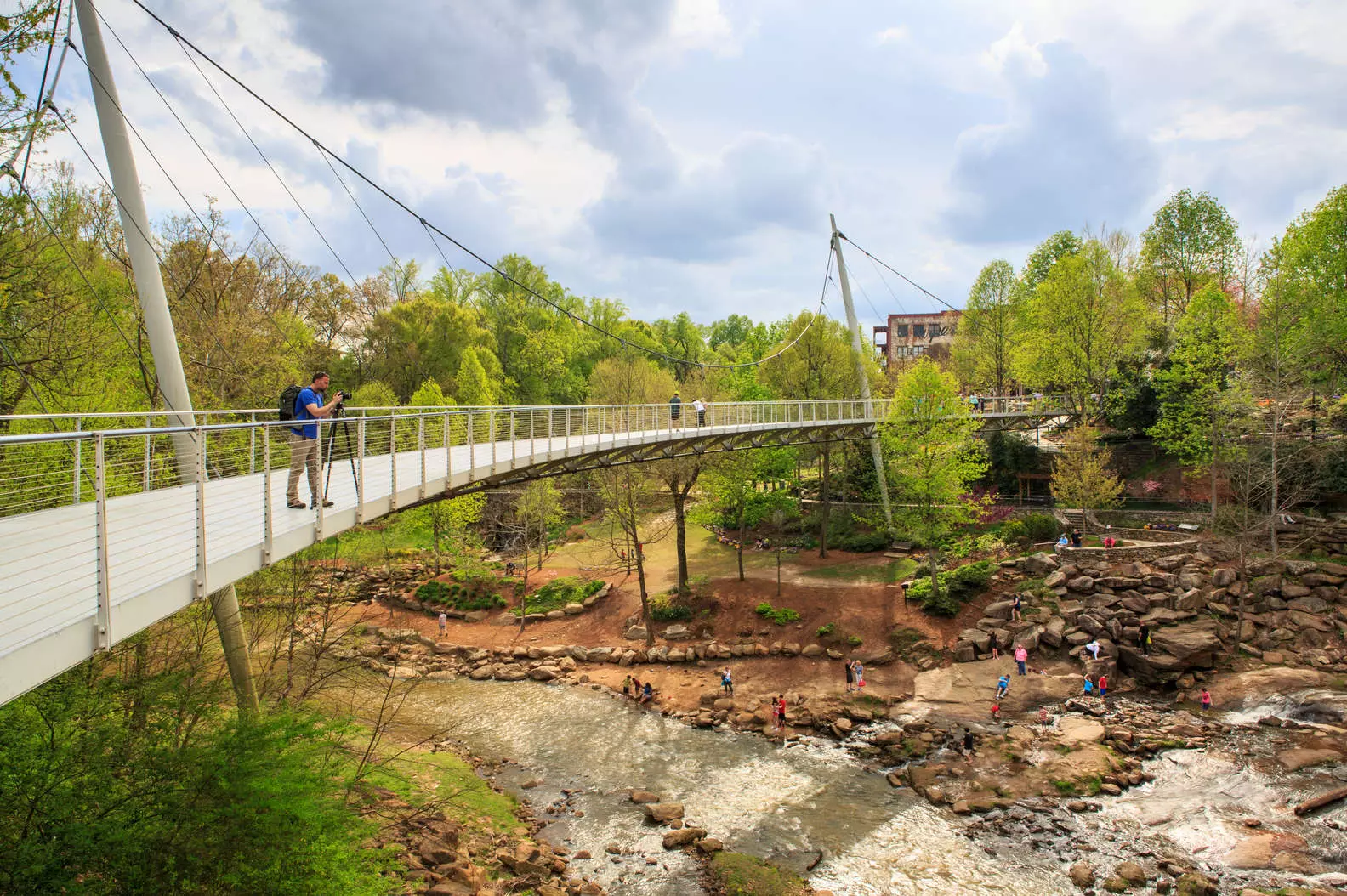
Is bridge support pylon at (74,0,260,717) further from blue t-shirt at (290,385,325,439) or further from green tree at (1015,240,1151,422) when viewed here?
green tree at (1015,240,1151,422)

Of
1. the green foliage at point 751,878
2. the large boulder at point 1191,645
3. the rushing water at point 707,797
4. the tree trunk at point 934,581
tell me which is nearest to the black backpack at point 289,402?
the rushing water at point 707,797

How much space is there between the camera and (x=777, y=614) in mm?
22828

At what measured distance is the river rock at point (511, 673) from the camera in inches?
830

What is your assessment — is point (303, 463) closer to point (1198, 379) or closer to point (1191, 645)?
point (1191, 645)

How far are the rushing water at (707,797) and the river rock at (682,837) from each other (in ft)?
0.73

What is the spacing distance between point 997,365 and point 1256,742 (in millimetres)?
29226

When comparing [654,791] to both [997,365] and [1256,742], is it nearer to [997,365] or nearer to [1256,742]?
[1256,742]

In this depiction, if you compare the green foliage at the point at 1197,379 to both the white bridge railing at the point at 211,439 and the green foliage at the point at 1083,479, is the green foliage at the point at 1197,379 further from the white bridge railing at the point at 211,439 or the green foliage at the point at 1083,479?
the white bridge railing at the point at 211,439

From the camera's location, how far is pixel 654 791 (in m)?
14.4

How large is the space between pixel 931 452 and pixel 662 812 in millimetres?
15229

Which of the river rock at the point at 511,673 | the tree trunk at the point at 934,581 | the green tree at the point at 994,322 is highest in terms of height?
the green tree at the point at 994,322

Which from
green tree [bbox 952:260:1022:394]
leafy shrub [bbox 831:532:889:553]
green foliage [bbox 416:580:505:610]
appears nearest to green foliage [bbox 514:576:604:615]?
green foliage [bbox 416:580:505:610]

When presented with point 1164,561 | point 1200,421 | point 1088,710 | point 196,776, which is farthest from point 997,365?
point 196,776

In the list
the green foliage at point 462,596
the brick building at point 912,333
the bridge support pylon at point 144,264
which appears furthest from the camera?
the brick building at point 912,333
